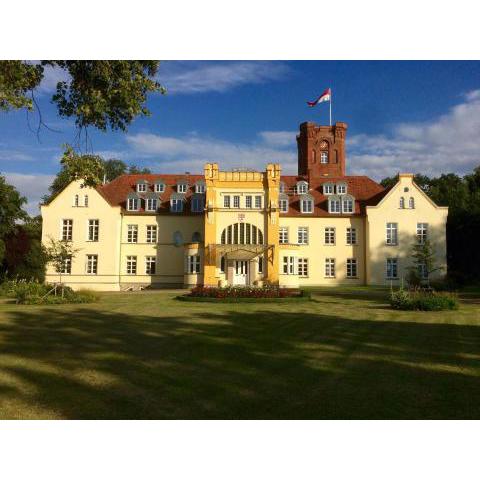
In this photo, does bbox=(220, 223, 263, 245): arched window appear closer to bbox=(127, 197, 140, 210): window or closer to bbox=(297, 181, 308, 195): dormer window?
bbox=(297, 181, 308, 195): dormer window

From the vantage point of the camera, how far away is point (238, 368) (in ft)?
32.4

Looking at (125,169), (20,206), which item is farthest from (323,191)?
(125,169)

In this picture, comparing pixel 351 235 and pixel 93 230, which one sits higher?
pixel 93 230

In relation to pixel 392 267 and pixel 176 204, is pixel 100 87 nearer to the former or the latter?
pixel 176 204

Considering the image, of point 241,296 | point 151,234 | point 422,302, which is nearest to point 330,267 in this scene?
point 151,234

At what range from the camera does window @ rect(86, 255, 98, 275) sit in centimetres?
4378

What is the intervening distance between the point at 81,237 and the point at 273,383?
37677mm

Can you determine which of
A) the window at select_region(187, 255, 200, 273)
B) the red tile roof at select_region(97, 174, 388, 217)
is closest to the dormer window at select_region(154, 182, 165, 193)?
the red tile roof at select_region(97, 174, 388, 217)

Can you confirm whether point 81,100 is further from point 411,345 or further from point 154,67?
point 411,345

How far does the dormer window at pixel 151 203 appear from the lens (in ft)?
150

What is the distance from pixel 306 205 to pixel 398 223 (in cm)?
839

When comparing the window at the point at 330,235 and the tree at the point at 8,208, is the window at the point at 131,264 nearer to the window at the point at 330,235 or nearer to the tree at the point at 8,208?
the tree at the point at 8,208

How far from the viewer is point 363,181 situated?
49656mm

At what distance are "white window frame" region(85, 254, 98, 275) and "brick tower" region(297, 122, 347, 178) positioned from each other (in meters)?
28.2
